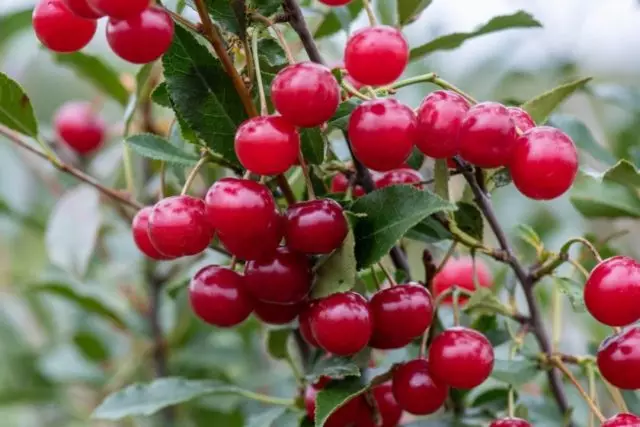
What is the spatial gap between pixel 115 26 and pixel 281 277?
0.77ft

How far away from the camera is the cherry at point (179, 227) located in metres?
0.68

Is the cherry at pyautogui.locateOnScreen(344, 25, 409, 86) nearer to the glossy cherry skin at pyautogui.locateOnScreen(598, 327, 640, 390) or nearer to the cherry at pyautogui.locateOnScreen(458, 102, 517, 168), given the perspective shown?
the cherry at pyautogui.locateOnScreen(458, 102, 517, 168)

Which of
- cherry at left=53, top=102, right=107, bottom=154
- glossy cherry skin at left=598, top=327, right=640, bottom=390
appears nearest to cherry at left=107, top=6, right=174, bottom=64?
glossy cherry skin at left=598, top=327, right=640, bottom=390

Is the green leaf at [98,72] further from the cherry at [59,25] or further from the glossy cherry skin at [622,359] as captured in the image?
the glossy cherry skin at [622,359]

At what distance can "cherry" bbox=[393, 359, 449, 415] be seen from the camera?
0.74 m

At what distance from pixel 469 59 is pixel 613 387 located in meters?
1.12

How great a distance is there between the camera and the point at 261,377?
1526mm

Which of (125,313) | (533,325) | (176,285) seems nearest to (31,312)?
(125,313)

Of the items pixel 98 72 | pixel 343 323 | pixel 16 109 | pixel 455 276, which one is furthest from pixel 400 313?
pixel 98 72

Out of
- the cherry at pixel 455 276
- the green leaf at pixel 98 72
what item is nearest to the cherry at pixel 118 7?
the cherry at pixel 455 276

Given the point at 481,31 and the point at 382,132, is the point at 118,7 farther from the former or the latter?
the point at 481,31

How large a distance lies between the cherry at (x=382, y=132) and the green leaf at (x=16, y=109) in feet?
1.39

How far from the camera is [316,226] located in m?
0.67

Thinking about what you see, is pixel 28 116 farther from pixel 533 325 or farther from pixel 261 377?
pixel 261 377
